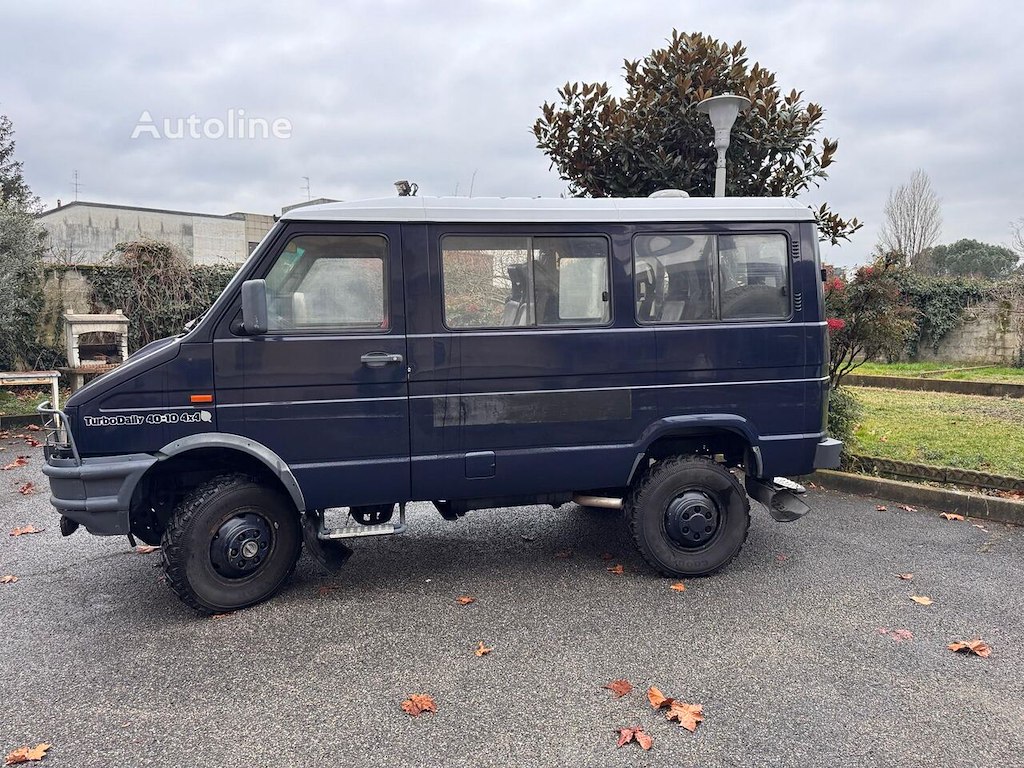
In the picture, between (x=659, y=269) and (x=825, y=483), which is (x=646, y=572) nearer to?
(x=659, y=269)

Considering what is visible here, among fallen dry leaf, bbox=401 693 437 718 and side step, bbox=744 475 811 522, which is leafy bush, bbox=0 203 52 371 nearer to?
fallen dry leaf, bbox=401 693 437 718

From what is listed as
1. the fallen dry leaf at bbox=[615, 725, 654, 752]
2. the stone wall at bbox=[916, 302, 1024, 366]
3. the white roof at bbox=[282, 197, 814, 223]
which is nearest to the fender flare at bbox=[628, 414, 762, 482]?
the white roof at bbox=[282, 197, 814, 223]

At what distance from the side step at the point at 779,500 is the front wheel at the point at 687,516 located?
0.29 meters

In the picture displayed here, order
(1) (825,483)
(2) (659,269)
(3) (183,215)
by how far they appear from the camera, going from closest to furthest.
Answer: (2) (659,269), (1) (825,483), (3) (183,215)

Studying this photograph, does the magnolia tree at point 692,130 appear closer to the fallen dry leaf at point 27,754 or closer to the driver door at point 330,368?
the driver door at point 330,368

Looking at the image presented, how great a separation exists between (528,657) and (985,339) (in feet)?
57.0

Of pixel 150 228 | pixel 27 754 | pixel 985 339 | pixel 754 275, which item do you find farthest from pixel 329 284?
pixel 150 228

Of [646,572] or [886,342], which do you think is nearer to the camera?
[646,572]

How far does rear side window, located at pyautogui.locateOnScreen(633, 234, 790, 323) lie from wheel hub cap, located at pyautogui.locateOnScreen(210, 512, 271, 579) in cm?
273

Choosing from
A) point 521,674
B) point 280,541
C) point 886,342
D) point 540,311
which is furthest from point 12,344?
point 886,342

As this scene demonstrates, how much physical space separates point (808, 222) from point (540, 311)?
1993 millimetres

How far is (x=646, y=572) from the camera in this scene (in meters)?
5.07

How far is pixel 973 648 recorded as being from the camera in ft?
12.6

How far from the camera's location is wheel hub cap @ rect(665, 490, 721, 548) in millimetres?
4879
